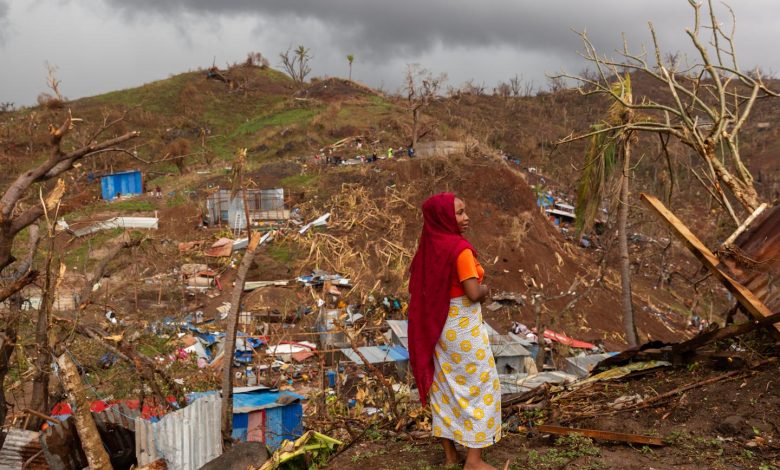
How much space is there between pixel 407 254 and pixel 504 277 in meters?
2.17

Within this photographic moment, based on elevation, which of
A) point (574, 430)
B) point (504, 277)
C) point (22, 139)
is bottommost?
point (504, 277)

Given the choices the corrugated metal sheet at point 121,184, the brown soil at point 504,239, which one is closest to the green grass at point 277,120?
the corrugated metal sheet at point 121,184

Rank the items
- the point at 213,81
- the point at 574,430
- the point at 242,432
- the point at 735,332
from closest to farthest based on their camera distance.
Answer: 1. the point at 574,430
2. the point at 735,332
3. the point at 242,432
4. the point at 213,81

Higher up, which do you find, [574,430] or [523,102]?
[523,102]

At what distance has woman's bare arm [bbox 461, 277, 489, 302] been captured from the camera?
2.57 m

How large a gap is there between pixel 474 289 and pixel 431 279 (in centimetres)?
21

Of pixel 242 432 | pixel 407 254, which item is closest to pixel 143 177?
pixel 407 254

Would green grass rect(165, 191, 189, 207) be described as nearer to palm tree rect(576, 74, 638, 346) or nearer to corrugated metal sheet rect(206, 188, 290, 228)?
corrugated metal sheet rect(206, 188, 290, 228)

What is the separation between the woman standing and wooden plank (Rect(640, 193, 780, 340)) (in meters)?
1.77

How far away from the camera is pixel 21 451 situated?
395 centimetres

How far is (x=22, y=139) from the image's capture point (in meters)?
26.1

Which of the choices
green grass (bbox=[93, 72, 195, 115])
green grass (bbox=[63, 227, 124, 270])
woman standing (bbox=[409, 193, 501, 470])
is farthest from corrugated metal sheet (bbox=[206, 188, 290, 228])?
green grass (bbox=[93, 72, 195, 115])

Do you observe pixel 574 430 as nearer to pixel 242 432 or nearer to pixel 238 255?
pixel 242 432

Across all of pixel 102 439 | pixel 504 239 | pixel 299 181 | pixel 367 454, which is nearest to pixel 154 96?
pixel 299 181
